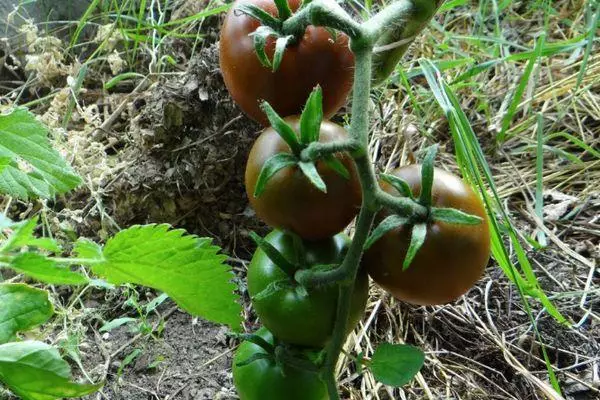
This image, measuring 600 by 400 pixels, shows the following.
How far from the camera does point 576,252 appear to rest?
124 cm

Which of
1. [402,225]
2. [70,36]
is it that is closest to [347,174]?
[402,225]

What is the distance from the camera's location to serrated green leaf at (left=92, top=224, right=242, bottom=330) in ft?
2.36

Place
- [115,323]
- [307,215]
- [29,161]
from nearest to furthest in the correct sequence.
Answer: [307,215], [29,161], [115,323]

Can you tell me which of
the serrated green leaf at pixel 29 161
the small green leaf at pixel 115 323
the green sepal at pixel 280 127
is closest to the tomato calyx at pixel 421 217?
the green sepal at pixel 280 127

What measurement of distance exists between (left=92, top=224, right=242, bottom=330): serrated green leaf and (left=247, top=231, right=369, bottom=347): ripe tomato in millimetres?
45

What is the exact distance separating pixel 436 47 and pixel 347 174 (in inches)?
44.4

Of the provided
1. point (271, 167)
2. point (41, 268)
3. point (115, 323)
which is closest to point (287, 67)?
point (271, 167)

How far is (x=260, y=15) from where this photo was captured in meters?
0.69

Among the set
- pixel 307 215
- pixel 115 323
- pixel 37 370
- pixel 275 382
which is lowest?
pixel 115 323

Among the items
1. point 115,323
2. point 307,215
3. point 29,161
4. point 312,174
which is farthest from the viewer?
point 115,323

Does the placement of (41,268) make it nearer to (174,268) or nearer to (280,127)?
(174,268)

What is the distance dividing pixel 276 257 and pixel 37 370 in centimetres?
27

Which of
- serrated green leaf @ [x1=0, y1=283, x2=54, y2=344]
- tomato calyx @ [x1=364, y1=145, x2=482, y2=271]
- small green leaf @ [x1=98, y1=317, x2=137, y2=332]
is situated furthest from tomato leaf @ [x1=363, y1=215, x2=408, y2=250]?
small green leaf @ [x1=98, y1=317, x2=137, y2=332]

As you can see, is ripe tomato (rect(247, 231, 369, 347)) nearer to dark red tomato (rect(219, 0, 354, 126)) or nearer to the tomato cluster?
the tomato cluster
